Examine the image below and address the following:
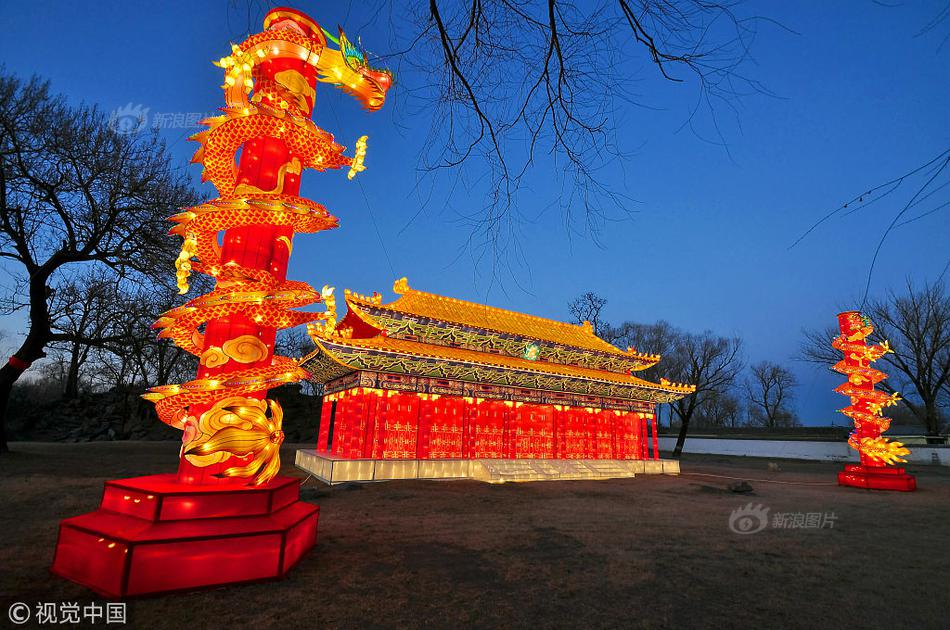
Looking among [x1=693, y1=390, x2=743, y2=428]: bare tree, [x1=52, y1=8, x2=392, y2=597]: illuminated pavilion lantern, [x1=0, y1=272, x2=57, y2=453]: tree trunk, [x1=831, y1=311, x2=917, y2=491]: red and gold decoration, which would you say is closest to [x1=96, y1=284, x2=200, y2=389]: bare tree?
[x1=0, y1=272, x2=57, y2=453]: tree trunk

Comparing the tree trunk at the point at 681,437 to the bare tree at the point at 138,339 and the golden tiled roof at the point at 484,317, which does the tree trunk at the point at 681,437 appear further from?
the bare tree at the point at 138,339

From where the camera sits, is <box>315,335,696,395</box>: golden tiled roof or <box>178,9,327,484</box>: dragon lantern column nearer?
<box>178,9,327,484</box>: dragon lantern column

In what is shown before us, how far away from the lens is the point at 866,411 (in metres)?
13.7

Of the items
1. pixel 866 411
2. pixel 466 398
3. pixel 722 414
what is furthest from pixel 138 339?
pixel 722 414

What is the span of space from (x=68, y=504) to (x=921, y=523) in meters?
15.9

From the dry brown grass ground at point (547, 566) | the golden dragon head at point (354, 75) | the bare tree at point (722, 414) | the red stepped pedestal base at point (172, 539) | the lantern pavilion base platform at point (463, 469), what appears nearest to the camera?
the red stepped pedestal base at point (172, 539)

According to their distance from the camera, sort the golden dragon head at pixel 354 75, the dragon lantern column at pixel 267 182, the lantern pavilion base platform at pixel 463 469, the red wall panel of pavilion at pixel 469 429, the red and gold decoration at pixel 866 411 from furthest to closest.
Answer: the red and gold decoration at pixel 866 411, the red wall panel of pavilion at pixel 469 429, the lantern pavilion base platform at pixel 463 469, the golden dragon head at pixel 354 75, the dragon lantern column at pixel 267 182

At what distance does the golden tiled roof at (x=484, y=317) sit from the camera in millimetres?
14602

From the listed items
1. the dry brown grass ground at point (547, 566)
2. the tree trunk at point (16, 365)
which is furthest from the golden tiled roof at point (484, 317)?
the tree trunk at point (16, 365)

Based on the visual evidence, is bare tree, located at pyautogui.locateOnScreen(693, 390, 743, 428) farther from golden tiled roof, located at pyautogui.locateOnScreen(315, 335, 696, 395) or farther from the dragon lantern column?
the dragon lantern column

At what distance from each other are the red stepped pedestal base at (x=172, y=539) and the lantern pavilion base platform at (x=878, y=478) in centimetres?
1716

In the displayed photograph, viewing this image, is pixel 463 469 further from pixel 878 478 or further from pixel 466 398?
pixel 878 478

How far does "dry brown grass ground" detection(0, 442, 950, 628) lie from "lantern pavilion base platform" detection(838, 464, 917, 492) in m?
3.33

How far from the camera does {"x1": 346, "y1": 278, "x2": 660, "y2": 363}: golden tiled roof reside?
575 inches
